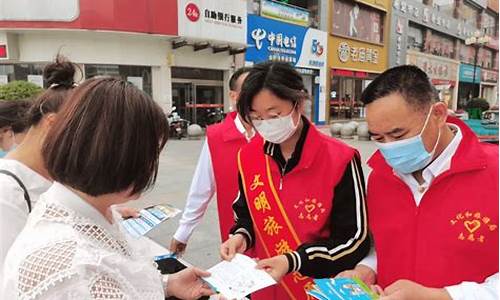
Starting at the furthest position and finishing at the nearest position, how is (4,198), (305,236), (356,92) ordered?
(356,92), (305,236), (4,198)

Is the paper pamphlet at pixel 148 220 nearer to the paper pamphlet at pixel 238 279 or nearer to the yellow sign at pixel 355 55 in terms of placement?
the paper pamphlet at pixel 238 279

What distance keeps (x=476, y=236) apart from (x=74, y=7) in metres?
10.8

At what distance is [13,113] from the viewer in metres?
1.95

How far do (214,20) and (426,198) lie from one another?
11.3 metres

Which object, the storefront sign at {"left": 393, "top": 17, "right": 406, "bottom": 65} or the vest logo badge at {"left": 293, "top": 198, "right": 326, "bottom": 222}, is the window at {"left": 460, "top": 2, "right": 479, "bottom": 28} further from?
the vest logo badge at {"left": 293, "top": 198, "right": 326, "bottom": 222}

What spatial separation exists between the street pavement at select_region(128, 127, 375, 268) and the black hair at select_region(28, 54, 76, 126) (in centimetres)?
51

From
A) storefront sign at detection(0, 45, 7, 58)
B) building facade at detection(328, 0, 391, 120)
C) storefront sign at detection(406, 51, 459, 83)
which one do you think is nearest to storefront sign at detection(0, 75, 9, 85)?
storefront sign at detection(0, 45, 7, 58)

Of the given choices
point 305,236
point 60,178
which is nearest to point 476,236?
point 305,236

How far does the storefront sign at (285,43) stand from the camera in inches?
533

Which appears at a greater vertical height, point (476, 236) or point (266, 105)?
point (266, 105)

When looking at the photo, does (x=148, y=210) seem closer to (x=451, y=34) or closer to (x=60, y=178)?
(x=60, y=178)

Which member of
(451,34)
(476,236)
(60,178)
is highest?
(451,34)

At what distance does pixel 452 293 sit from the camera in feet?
3.48

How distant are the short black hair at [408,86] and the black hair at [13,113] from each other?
164 centimetres
